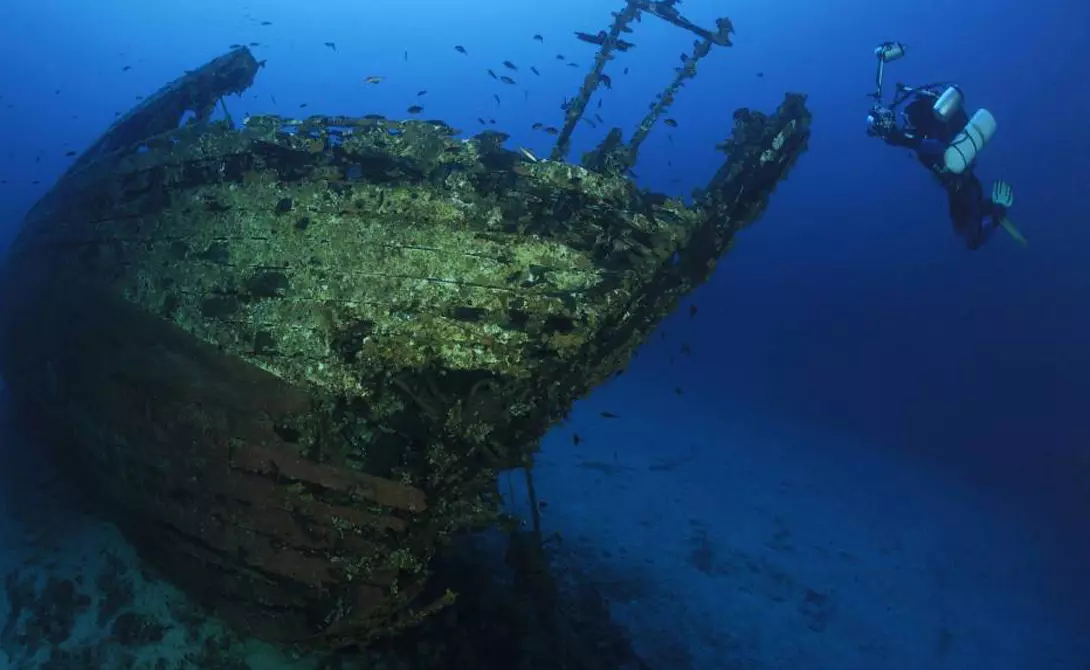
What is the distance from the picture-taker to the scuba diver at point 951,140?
28.0ft

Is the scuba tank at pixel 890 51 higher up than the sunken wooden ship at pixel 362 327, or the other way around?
the scuba tank at pixel 890 51

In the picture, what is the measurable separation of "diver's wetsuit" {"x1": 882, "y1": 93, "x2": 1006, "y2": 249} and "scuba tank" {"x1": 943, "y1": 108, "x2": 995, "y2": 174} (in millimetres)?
252

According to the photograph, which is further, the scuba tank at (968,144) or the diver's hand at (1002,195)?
the diver's hand at (1002,195)

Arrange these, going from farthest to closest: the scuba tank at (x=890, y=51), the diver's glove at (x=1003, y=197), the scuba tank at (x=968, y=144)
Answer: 1. the diver's glove at (x=1003, y=197)
2. the scuba tank at (x=890, y=51)
3. the scuba tank at (x=968, y=144)


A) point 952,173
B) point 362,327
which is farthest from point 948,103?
point 362,327

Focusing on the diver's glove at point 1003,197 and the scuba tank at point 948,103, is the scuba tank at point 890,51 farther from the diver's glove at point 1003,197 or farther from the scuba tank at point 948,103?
the diver's glove at point 1003,197

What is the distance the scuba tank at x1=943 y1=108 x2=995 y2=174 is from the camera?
8.44 m

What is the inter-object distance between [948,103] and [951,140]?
2.44 ft

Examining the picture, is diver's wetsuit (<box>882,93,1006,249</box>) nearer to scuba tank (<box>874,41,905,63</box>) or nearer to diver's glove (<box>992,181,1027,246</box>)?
diver's glove (<box>992,181,1027,246</box>)

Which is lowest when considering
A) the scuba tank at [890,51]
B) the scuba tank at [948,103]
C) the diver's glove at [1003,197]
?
the diver's glove at [1003,197]

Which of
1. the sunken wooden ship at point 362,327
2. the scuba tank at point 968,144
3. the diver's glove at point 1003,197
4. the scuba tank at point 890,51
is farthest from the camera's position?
the diver's glove at point 1003,197

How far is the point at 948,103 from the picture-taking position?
846 centimetres

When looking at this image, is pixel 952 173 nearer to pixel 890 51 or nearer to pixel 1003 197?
pixel 1003 197

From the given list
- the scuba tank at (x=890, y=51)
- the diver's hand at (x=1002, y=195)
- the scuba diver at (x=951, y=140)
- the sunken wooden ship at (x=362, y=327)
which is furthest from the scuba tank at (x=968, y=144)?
the sunken wooden ship at (x=362, y=327)
